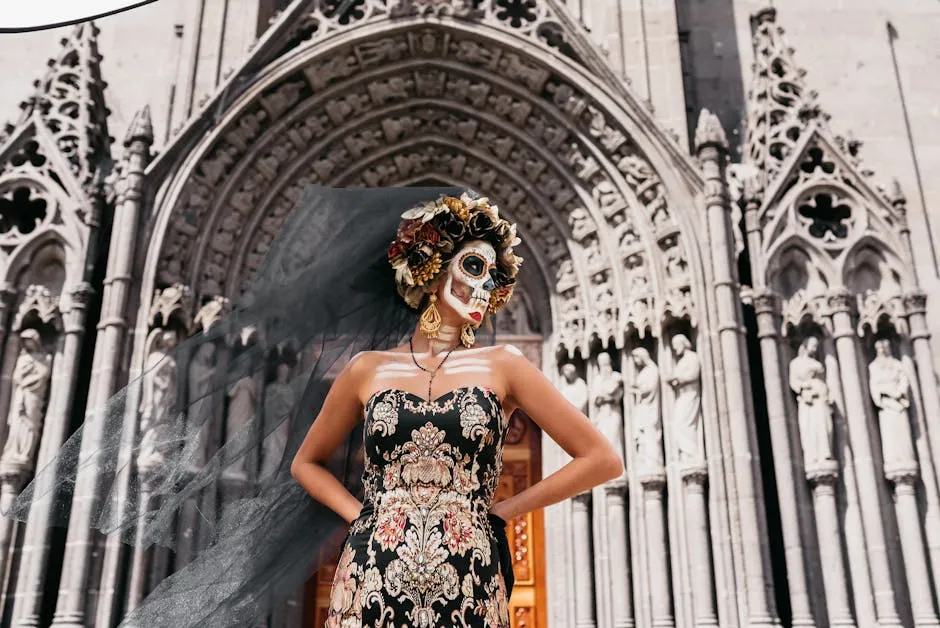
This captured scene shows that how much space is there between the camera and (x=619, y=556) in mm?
7230

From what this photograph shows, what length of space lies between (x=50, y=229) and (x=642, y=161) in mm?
5369

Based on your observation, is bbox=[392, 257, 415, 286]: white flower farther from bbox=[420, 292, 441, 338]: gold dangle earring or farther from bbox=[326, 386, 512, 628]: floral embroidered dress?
bbox=[326, 386, 512, 628]: floral embroidered dress

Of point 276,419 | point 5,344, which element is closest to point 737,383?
point 276,419

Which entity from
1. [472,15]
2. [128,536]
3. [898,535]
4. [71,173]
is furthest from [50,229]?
[898,535]

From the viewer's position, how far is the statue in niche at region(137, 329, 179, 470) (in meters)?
2.74

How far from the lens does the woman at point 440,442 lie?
7.73 ft

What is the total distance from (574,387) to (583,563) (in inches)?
61.6

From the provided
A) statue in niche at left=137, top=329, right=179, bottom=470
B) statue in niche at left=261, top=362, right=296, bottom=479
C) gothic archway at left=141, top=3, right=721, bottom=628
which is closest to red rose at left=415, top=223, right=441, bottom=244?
statue in niche at left=261, top=362, right=296, bottom=479

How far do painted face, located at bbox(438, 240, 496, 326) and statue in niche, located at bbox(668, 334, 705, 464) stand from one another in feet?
15.5

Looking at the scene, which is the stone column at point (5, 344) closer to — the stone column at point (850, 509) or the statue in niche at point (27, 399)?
the statue in niche at point (27, 399)

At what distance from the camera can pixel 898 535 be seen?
6.93m

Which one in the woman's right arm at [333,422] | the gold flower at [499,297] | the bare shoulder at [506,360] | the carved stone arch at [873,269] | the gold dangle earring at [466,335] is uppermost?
the carved stone arch at [873,269]

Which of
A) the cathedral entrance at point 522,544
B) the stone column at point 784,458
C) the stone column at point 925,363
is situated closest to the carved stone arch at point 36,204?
the cathedral entrance at point 522,544

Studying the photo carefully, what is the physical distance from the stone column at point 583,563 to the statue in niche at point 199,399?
4790 mm
